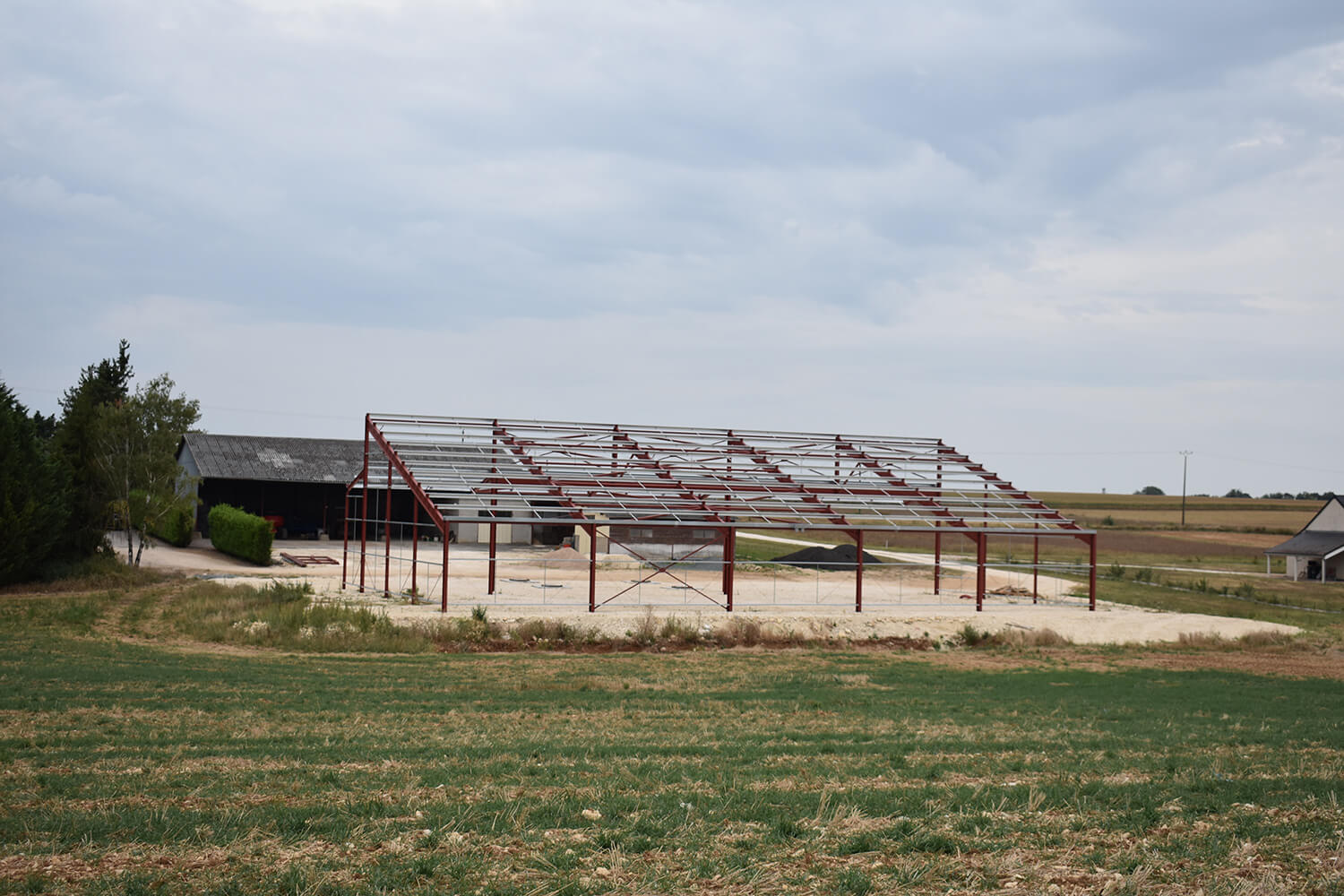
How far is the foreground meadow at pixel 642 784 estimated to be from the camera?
231 inches

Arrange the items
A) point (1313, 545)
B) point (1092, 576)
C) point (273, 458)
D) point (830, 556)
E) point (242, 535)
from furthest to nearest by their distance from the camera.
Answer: point (1313, 545) → point (273, 458) → point (830, 556) → point (242, 535) → point (1092, 576)

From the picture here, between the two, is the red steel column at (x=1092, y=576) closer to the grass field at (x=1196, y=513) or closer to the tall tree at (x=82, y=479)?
the tall tree at (x=82, y=479)

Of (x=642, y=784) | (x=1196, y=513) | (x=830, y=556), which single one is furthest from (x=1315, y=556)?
Result: (x=1196, y=513)

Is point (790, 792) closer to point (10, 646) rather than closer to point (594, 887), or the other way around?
point (594, 887)

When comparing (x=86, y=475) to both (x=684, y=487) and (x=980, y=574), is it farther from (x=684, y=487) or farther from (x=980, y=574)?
(x=980, y=574)

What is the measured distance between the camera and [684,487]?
104 feet

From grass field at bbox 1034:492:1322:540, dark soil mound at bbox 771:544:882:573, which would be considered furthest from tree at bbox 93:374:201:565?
grass field at bbox 1034:492:1322:540

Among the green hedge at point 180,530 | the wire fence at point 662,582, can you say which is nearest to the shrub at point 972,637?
the wire fence at point 662,582

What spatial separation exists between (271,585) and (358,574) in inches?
230

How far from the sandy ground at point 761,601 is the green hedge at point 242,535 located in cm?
58

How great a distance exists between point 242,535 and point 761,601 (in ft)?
62.1

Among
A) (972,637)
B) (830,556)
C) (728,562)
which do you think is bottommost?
(972,637)

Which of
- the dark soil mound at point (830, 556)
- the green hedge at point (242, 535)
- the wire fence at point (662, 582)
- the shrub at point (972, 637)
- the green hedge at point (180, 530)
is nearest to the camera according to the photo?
the shrub at point (972, 637)

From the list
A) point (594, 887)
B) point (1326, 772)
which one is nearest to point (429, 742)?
Answer: point (594, 887)
